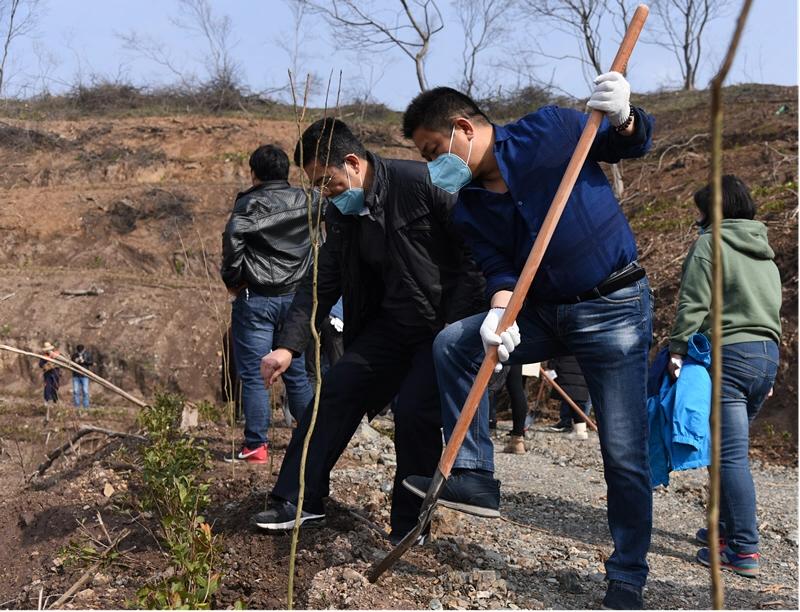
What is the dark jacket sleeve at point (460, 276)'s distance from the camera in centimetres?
358

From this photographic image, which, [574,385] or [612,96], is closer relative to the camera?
[612,96]

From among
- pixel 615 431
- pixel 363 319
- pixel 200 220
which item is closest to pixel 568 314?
pixel 615 431

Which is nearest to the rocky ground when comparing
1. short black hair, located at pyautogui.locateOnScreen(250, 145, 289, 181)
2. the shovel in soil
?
the shovel in soil

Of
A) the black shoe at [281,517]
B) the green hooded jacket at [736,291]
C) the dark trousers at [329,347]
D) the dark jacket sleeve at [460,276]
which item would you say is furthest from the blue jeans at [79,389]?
the green hooded jacket at [736,291]

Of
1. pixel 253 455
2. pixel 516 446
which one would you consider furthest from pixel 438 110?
pixel 516 446

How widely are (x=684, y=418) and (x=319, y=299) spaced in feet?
5.69

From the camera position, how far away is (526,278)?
2793mm

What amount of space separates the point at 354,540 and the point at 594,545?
49.9 inches

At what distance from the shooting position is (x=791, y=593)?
12.0 ft

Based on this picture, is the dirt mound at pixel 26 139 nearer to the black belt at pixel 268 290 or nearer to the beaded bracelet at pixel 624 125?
the black belt at pixel 268 290

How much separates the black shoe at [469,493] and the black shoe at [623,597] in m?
0.46

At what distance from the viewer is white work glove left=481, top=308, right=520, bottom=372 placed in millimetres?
2893

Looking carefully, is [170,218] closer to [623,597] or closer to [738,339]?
[738,339]

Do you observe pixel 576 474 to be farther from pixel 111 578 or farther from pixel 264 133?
pixel 264 133
